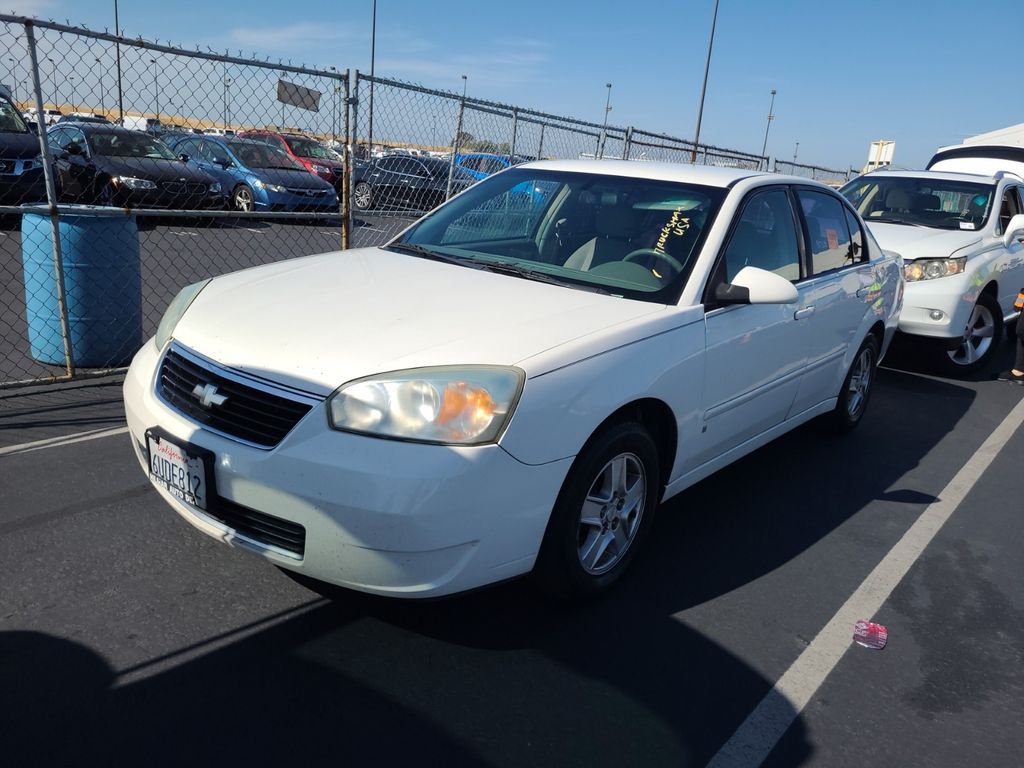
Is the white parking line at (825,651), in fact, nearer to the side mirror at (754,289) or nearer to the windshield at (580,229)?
the side mirror at (754,289)

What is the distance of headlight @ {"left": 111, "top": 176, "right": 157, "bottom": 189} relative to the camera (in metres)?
12.9

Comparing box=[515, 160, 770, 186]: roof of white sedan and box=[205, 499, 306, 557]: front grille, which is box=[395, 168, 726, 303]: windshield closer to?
box=[515, 160, 770, 186]: roof of white sedan

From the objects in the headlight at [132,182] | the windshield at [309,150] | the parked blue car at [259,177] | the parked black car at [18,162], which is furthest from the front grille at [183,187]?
the windshield at [309,150]

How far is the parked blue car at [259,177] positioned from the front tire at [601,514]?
12.6 meters

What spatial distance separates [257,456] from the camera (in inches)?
98.8

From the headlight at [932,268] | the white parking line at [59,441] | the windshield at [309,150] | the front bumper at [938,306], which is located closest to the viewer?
the white parking line at [59,441]

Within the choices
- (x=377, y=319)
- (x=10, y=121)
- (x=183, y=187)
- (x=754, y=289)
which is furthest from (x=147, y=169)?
(x=754, y=289)

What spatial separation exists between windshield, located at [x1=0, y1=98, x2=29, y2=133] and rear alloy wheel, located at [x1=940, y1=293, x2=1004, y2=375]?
37.6 feet

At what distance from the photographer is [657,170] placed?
412 centimetres

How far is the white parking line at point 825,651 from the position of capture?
2.48 m

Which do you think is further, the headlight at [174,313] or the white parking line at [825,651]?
the headlight at [174,313]

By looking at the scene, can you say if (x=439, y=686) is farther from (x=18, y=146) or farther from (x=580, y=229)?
(x=18, y=146)

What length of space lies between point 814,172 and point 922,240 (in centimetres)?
1061

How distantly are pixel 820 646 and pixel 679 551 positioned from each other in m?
0.77
